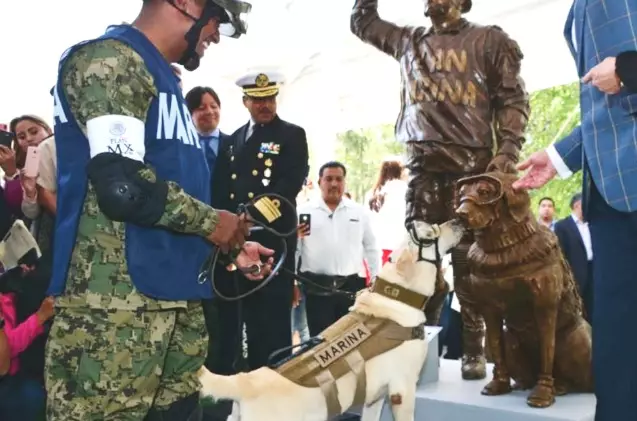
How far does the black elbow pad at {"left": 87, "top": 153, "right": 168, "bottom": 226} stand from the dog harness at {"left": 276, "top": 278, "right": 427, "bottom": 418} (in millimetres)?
668

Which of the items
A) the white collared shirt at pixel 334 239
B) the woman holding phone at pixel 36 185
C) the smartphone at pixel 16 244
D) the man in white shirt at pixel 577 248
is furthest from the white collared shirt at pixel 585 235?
the smartphone at pixel 16 244

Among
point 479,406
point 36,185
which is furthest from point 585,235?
point 36,185

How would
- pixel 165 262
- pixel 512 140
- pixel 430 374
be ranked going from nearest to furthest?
pixel 165 262, pixel 512 140, pixel 430 374

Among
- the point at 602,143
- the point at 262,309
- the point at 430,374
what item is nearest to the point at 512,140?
the point at 602,143

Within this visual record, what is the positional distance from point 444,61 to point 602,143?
923mm

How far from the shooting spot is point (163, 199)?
137cm

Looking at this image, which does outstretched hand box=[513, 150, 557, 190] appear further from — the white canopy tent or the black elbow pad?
the white canopy tent

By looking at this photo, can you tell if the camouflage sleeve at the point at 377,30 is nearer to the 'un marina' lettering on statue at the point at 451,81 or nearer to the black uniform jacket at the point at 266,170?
the 'un marina' lettering on statue at the point at 451,81

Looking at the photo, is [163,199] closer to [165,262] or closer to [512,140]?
[165,262]

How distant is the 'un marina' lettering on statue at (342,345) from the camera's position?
1.86 meters

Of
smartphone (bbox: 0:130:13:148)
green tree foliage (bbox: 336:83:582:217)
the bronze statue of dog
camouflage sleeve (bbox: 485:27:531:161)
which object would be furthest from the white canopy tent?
the bronze statue of dog

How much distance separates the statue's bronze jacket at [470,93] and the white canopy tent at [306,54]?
230 centimetres

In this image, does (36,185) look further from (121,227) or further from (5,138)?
(121,227)

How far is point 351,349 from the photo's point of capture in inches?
74.2
